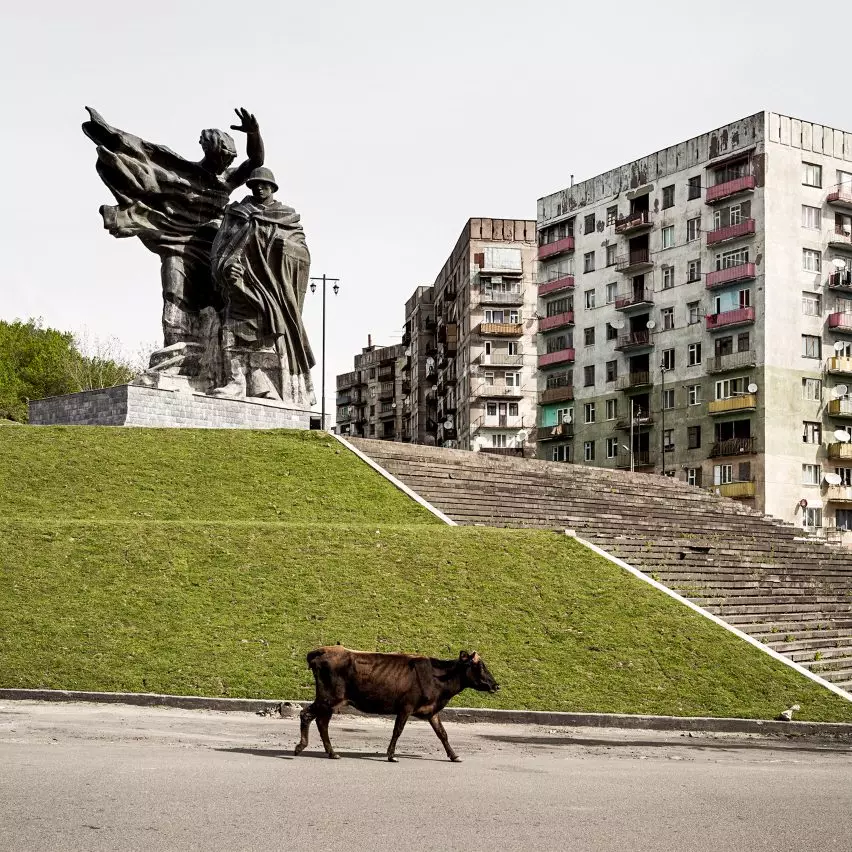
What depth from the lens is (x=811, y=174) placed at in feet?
206

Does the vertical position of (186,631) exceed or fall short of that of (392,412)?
it falls short

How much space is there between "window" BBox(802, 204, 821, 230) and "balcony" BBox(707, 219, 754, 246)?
312cm

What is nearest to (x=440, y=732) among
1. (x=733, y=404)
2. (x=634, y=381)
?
(x=733, y=404)

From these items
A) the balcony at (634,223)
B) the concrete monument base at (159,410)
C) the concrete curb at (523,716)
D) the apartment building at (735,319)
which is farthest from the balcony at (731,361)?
the concrete curb at (523,716)

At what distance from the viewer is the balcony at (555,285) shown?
73250 mm

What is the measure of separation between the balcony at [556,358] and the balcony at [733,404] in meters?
12.0

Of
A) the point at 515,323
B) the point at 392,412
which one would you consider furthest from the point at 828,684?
the point at 392,412

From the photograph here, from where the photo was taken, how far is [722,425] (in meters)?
62.2

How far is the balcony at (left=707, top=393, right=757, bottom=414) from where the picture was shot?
5987cm

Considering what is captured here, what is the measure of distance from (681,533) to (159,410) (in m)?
16.0

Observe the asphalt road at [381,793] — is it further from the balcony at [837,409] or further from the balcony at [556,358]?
the balcony at [556,358]

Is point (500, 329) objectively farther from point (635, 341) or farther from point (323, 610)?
point (323, 610)

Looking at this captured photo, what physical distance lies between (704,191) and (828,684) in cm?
4752

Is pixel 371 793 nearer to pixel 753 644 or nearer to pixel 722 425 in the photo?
pixel 753 644
